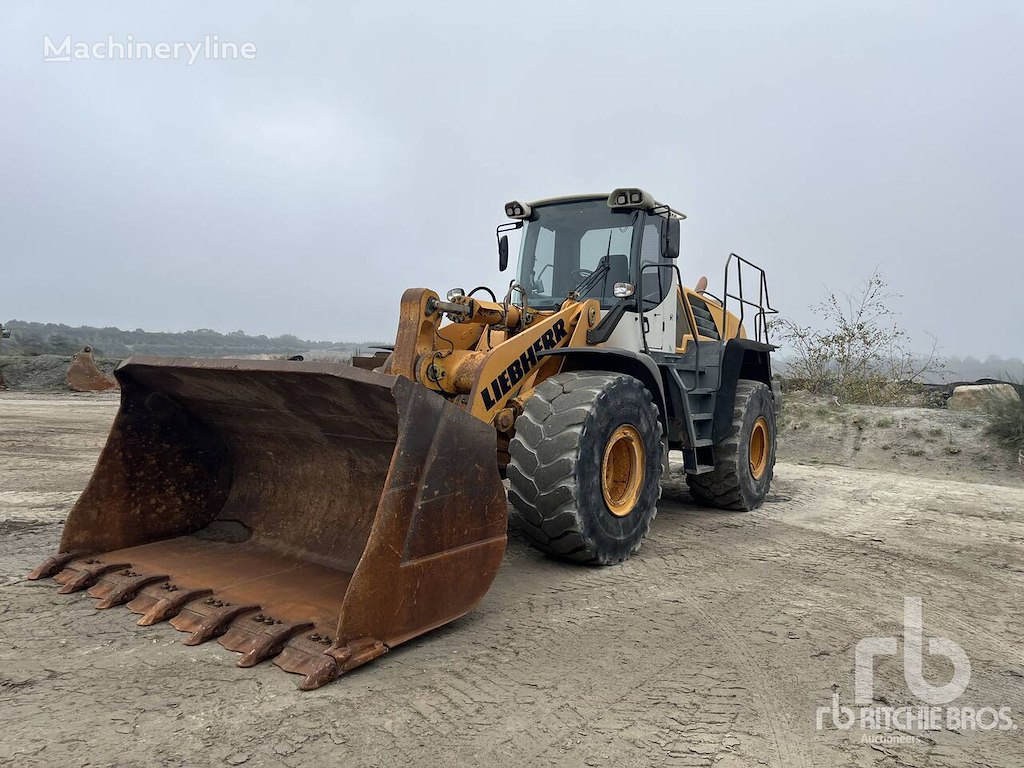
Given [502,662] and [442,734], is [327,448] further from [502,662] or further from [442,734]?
[442,734]

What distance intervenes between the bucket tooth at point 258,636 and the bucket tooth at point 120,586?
0.75 metres

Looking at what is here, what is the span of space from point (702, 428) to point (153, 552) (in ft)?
15.0

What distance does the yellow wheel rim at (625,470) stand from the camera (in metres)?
4.80

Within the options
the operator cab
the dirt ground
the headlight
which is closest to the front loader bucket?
the dirt ground

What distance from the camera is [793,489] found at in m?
8.52

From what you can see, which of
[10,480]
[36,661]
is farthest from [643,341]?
[10,480]

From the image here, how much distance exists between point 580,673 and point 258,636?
1.38 m

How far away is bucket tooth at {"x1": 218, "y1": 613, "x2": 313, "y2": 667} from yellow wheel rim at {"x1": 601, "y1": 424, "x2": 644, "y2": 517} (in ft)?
7.56

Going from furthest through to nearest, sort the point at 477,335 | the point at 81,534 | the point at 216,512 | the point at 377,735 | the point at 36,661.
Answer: the point at 477,335, the point at 216,512, the point at 81,534, the point at 36,661, the point at 377,735

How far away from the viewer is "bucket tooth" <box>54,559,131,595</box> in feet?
12.2

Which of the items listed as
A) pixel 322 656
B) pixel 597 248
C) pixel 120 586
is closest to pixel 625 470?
pixel 597 248

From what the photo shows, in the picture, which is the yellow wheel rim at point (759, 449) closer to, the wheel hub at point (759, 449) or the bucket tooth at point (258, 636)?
the wheel hub at point (759, 449)

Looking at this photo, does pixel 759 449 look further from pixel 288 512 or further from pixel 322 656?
A: pixel 322 656

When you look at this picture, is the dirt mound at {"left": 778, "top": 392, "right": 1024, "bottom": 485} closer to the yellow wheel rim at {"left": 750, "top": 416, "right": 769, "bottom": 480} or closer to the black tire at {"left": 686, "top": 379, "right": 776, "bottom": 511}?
the yellow wheel rim at {"left": 750, "top": 416, "right": 769, "bottom": 480}
